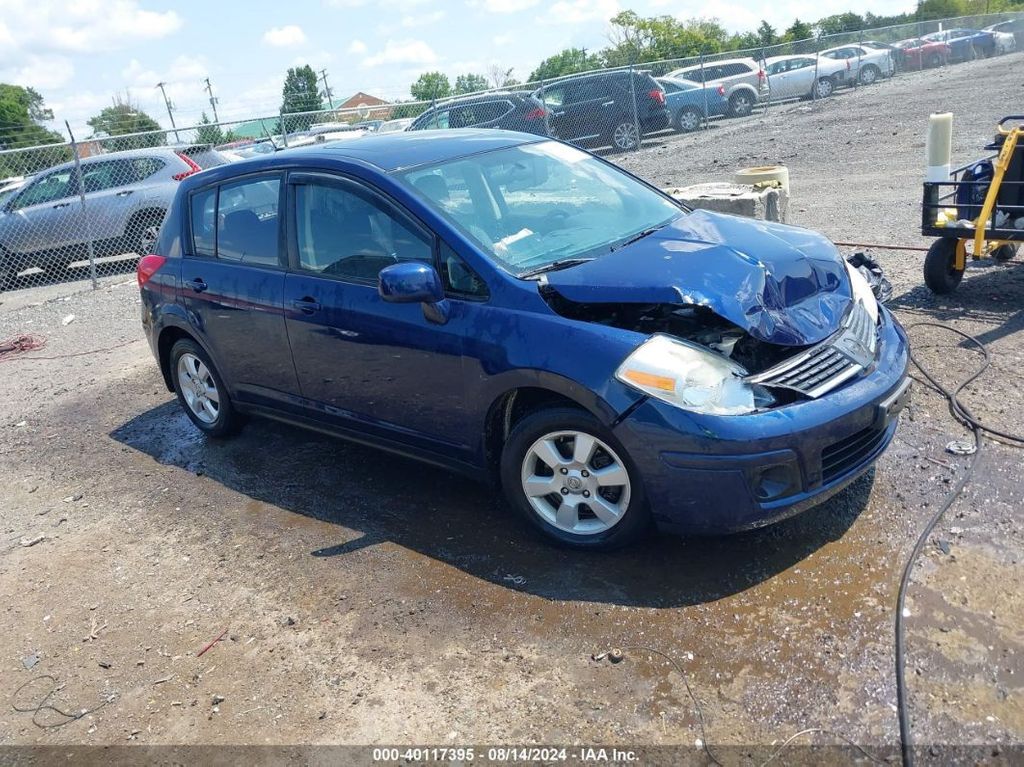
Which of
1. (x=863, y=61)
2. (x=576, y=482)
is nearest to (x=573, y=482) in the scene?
(x=576, y=482)

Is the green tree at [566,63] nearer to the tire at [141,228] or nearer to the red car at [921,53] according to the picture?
the red car at [921,53]

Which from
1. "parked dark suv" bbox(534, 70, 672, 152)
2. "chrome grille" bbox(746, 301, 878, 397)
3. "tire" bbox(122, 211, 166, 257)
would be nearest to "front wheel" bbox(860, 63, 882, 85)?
"parked dark suv" bbox(534, 70, 672, 152)

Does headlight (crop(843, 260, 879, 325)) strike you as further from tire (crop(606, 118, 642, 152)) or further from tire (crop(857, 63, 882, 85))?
tire (crop(857, 63, 882, 85))

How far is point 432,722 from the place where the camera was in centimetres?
304

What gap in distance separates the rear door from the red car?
1162 inches

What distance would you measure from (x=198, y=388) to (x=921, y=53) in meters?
31.2

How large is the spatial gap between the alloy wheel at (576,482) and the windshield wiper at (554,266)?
2.48 feet

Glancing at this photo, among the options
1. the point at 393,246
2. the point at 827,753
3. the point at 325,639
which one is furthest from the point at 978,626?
the point at 393,246

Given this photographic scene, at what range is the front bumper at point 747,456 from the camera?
3305 mm

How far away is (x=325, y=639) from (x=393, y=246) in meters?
1.87

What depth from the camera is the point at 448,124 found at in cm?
1778

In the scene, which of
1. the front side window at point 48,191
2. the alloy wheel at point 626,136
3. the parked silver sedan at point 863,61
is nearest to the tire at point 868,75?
the parked silver sedan at point 863,61

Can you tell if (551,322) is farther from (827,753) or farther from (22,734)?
(22,734)

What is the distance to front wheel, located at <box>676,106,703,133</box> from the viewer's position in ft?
72.4
